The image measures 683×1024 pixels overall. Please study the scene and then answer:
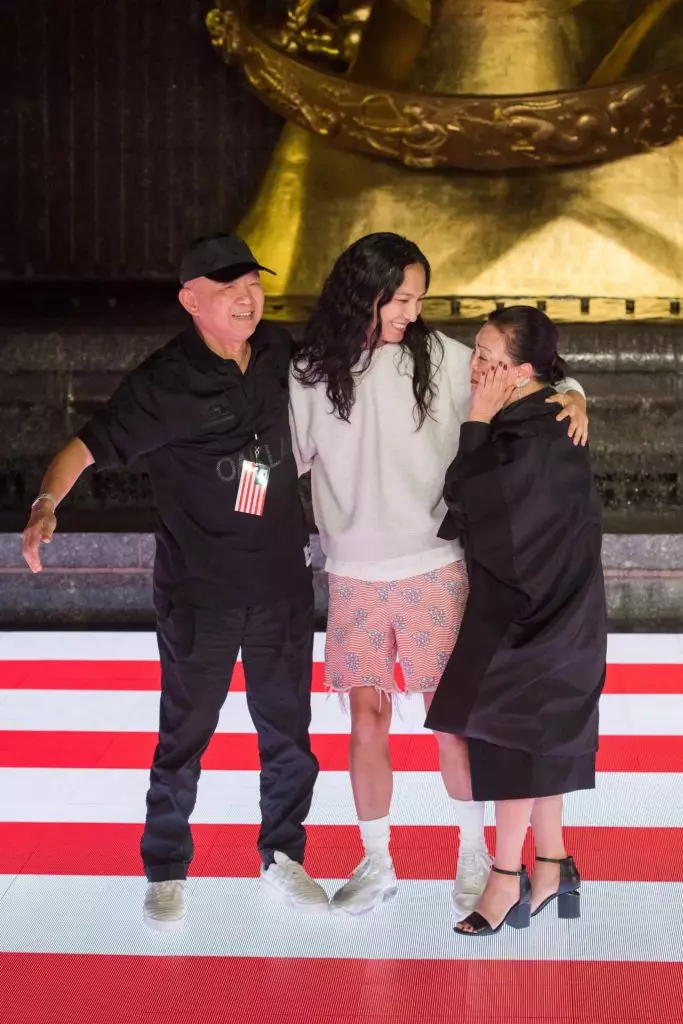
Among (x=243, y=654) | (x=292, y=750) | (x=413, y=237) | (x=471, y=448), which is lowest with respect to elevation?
(x=292, y=750)

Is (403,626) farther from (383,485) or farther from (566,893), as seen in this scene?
(566,893)

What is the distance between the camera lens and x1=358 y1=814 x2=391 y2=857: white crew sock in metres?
3.27

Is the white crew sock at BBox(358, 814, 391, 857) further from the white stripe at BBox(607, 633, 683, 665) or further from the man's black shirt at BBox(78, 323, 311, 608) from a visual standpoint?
the white stripe at BBox(607, 633, 683, 665)

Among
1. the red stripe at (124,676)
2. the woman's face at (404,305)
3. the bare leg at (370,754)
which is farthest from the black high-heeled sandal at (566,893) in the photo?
the red stripe at (124,676)

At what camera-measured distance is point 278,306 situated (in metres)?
8.00

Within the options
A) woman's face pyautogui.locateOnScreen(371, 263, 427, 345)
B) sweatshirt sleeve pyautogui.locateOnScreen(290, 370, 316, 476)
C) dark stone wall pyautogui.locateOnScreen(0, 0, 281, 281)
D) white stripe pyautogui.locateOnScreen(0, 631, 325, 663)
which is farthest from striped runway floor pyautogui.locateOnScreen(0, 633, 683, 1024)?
dark stone wall pyautogui.locateOnScreen(0, 0, 281, 281)

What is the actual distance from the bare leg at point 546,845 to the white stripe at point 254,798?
2.06 ft

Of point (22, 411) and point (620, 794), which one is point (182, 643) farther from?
point (22, 411)

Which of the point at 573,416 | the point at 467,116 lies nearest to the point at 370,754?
the point at 573,416

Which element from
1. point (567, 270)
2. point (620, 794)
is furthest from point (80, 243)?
point (620, 794)

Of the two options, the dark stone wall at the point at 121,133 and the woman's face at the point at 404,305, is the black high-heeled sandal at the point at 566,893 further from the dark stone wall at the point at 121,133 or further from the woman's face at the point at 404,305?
the dark stone wall at the point at 121,133

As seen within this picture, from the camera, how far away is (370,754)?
10.7 ft

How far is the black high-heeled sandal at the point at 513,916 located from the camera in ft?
10.1

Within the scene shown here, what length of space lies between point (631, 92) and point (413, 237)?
4.38 feet
